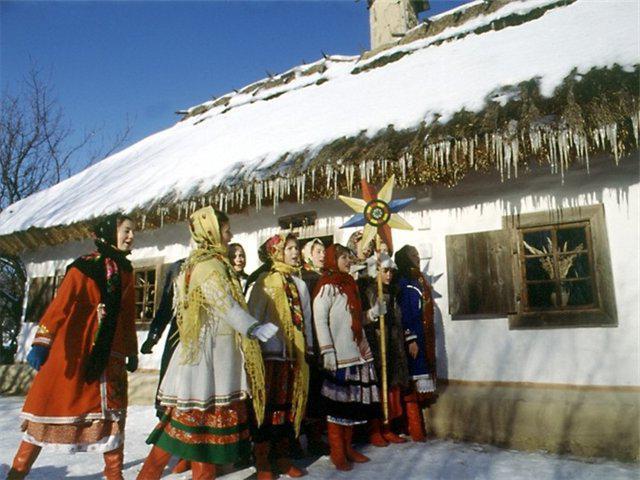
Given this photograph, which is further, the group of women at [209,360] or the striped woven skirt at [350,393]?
the striped woven skirt at [350,393]

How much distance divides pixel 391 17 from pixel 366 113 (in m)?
5.77

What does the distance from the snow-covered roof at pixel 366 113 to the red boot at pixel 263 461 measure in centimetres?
251

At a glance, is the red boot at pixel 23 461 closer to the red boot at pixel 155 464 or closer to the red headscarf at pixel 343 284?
the red boot at pixel 155 464

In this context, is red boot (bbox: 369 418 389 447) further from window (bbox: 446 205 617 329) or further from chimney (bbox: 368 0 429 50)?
chimney (bbox: 368 0 429 50)

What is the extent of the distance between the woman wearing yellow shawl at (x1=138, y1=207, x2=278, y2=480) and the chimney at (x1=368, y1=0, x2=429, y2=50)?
27.2 feet

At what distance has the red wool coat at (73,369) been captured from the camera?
287cm

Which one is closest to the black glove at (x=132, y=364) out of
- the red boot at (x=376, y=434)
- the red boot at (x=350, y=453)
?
the red boot at (x=350, y=453)

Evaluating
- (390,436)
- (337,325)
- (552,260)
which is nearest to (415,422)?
(390,436)

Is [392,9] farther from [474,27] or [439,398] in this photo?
[439,398]

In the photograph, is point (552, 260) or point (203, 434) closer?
point (203, 434)

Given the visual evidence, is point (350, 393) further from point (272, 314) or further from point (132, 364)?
point (132, 364)

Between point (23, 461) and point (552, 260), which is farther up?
point (552, 260)

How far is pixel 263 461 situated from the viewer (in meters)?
3.22

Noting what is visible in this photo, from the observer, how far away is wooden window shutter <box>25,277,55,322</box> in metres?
8.34
